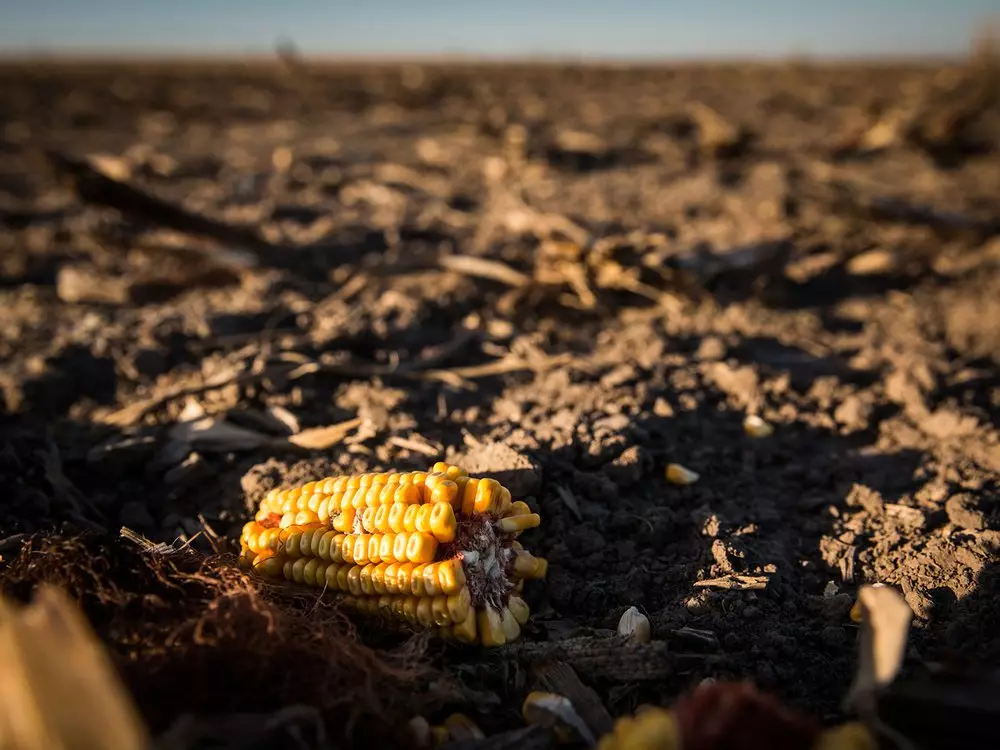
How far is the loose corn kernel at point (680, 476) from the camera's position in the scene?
2953mm

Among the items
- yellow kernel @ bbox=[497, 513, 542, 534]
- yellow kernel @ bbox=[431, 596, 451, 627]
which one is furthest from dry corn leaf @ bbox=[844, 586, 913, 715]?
yellow kernel @ bbox=[431, 596, 451, 627]

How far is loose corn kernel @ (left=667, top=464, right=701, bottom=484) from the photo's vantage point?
295 cm

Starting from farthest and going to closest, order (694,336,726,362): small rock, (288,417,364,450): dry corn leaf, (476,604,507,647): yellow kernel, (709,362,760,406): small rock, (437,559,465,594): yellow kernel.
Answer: (694,336,726,362): small rock < (709,362,760,406): small rock < (288,417,364,450): dry corn leaf < (476,604,507,647): yellow kernel < (437,559,465,594): yellow kernel

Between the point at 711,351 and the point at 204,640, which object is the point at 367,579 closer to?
the point at 204,640

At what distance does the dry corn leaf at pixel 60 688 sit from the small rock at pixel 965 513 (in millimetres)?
2819

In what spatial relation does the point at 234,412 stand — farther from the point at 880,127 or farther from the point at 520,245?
the point at 880,127

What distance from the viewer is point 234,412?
3457 millimetres

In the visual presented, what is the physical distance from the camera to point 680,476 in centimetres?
295

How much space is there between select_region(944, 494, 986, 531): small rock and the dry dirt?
1 cm

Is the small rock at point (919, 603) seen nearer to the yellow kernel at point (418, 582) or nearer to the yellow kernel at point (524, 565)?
the yellow kernel at point (524, 565)

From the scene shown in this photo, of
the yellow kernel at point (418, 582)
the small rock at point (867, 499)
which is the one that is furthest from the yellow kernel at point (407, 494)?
the small rock at point (867, 499)

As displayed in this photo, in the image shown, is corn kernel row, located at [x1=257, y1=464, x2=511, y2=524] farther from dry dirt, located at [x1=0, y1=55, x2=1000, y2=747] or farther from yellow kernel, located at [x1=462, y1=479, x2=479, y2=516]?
dry dirt, located at [x1=0, y1=55, x2=1000, y2=747]

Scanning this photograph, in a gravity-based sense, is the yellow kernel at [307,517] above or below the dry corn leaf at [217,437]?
above

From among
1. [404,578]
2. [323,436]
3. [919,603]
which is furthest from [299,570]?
[919,603]
